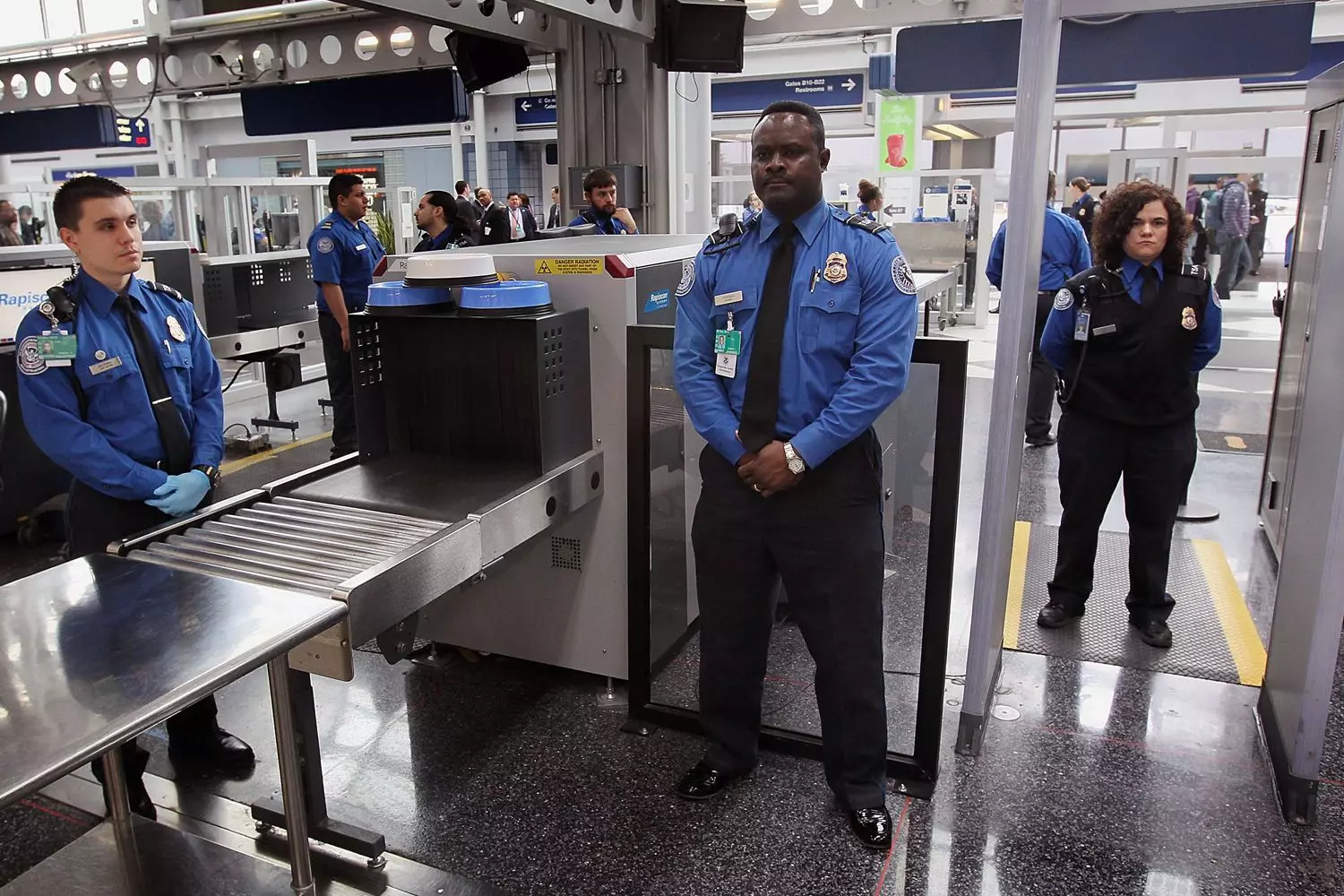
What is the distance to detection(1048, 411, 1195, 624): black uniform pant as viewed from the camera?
317cm

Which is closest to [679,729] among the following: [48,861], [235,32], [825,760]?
[825,760]

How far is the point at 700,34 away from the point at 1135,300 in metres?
3.00

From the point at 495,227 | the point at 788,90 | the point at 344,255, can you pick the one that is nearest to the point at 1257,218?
the point at 788,90

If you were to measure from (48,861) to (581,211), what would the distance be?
13.4ft

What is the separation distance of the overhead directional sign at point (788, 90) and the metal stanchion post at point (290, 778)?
1329 centimetres

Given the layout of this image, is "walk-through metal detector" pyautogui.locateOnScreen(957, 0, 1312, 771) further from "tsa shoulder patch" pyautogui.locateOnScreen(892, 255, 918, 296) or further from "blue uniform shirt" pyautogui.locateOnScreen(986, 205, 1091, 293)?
"blue uniform shirt" pyautogui.locateOnScreen(986, 205, 1091, 293)

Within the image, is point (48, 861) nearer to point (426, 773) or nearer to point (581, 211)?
point (426, 773)

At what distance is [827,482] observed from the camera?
7.16 ft

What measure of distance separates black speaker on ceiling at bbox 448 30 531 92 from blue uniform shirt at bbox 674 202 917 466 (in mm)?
3687

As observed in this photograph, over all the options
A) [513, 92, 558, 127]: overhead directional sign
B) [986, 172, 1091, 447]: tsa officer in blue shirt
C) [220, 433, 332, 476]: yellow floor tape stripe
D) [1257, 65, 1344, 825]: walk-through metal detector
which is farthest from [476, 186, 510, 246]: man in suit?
[513, 92, 558, 127]: overhead directional sign

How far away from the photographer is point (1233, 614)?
3578 mm

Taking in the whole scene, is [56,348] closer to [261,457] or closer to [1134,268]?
[1134,268]

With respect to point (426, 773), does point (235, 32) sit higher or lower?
higher

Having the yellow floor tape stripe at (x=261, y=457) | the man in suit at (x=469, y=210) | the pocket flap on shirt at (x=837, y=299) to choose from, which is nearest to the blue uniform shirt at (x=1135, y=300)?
the pocket flap on shirt at (x=837, y=299)
